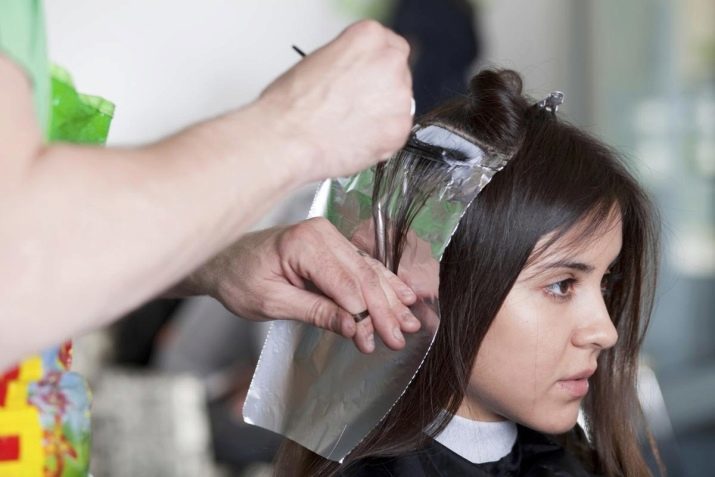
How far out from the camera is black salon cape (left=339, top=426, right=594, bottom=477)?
1.29 metres

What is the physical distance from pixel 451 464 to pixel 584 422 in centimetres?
27

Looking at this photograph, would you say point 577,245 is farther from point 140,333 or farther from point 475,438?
point 140,333

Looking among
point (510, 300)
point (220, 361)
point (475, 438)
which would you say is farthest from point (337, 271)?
point (220, 361)

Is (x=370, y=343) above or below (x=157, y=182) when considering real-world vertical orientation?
below

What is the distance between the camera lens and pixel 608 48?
359cm

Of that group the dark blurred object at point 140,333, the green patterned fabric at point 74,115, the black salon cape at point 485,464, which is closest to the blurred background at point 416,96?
the dark blurred object at point 140,333

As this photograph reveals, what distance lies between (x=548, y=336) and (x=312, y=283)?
31cm

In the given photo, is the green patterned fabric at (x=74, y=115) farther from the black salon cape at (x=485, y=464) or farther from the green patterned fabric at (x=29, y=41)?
the black salon cape at (x=485, y=464)

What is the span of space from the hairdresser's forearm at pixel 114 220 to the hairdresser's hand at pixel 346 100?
42 mm

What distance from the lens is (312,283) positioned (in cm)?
116

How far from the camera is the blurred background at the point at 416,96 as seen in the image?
Result: 292 centimetres

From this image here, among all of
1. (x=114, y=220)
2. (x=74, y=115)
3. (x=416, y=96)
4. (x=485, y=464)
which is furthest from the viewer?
(x=416, y=96)

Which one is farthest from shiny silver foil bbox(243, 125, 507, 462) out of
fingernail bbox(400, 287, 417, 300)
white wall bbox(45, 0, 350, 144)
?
white wall bbox(45, 0, 350, 144)

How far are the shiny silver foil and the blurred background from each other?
5.27ft
